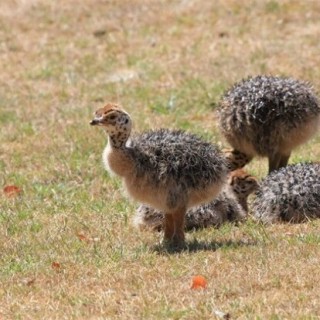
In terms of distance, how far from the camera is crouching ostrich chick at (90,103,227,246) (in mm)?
9102

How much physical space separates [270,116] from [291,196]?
1.12 meters

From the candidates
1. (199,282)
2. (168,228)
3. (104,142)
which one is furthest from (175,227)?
(104,142)

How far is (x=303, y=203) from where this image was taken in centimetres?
987

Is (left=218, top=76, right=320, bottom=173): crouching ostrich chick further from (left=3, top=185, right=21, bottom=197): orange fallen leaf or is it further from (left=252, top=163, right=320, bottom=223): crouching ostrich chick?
(left=3, top=185, right=21, bottom=197): orange fallen leaf

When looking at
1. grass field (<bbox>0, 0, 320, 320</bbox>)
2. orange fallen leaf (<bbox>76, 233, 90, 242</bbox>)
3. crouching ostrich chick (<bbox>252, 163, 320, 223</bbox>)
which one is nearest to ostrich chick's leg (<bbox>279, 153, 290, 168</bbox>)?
grass field (<bbox>0, 0, 320, 320</bbox>)

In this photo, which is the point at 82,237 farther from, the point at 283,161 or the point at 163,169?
the point at 283,161

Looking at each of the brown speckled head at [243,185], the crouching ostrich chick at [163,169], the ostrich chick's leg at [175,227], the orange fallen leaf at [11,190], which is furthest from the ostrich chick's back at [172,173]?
the orange fallen leaf at [11,190]

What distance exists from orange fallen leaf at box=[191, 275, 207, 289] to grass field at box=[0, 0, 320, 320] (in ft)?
0.23

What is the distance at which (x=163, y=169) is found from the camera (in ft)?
29.9

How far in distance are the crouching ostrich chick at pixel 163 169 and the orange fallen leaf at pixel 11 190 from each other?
234 centimetres

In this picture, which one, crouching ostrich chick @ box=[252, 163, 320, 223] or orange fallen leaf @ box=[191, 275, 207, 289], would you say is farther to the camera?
crouching ostrich chick @ box=[252, 163, 320, 223]

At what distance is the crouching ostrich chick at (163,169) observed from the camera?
910cm

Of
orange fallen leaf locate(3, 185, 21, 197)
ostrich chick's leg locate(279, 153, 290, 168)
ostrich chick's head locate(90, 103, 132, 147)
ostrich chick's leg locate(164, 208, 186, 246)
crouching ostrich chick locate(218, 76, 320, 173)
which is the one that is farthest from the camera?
orange fallen leaf locate(3, 185, 21, 197)

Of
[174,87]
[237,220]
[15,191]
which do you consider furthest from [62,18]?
[237,220]
